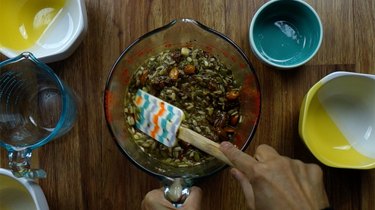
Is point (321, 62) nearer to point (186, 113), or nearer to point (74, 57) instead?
point (186, 113)

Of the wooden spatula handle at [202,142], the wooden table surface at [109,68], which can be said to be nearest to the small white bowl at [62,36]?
the wooden table surface at [109,68]

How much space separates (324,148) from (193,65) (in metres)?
0.31

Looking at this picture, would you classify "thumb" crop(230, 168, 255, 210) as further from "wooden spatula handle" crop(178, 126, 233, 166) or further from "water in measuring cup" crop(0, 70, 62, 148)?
"water in measuring cup" crop(0, 70, 62, 148)

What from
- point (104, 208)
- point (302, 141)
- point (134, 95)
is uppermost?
point (134, 95)

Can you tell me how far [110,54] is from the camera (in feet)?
3.23

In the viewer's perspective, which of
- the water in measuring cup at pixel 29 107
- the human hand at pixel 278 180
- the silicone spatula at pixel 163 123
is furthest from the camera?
the water in measuring cup at pixel 29 107

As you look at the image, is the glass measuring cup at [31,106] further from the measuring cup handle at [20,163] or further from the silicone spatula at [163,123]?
the silicone spatula at [163,123]

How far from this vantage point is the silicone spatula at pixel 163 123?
859 millimetres

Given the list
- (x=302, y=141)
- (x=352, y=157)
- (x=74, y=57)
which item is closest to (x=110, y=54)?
(x=74, y=57)

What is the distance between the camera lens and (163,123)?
88cm

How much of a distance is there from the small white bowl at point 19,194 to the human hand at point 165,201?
8.2 inches

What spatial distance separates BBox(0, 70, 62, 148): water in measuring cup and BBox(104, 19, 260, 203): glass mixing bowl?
0.15 m

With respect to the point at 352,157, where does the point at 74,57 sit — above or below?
above

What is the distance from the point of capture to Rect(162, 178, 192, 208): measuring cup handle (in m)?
0.84
